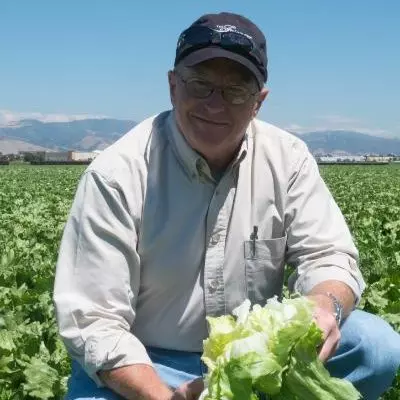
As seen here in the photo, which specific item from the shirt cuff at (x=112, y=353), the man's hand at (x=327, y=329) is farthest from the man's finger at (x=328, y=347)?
the shirt cuff at (x=112, y=353)

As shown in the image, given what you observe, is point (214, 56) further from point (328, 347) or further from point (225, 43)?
point (328, 347)

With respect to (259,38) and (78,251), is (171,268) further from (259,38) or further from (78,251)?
(259,38)

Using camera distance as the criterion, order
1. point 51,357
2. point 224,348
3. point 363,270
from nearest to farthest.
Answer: point 224,348 → point 51,357 → point 363,270

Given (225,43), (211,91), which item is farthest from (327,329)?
(225,43)

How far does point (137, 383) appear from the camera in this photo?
2.86m

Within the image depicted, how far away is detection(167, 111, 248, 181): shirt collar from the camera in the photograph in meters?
3.23

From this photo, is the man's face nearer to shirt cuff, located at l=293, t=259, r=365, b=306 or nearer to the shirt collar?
the shirt collar

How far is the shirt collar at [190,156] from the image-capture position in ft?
10.6

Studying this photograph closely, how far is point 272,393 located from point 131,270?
927 millimetres

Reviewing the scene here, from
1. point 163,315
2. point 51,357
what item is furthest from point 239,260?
point 51,357

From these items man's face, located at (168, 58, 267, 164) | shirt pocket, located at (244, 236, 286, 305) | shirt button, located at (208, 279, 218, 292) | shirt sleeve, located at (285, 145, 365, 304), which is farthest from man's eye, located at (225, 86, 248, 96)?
shirt button, located at (208, 279, 218, 292)

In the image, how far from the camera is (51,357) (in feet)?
14.6

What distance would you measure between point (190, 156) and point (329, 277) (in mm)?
752

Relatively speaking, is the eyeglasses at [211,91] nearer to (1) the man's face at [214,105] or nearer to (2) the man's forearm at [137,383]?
(1) the man's face at [214,105]
